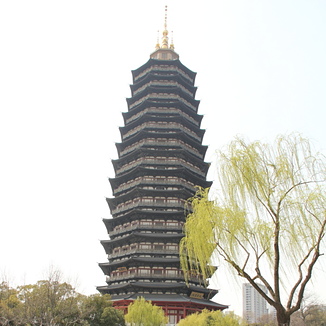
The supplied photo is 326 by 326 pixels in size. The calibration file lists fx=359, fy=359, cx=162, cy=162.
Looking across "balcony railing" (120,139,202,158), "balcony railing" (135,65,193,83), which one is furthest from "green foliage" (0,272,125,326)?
"balcony railing" (135,65,193,83)

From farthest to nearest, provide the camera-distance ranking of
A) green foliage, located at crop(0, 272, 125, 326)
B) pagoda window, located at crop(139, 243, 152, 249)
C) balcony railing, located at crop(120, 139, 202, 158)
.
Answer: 1. balcony railing, located at crop(120, 139, 202, 158)
2. pagoda window, located at crop(139, 243, 152, 249)
3. green foliage, located at crop(0, 272, 125, 326)

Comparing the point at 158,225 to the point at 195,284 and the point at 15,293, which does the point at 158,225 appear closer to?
the point at 195,284

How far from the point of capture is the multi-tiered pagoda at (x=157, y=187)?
34.6 metres

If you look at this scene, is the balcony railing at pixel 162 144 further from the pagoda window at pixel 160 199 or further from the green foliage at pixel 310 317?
the green foliage at pixel 310 317

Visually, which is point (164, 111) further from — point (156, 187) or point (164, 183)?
point (156, 187)

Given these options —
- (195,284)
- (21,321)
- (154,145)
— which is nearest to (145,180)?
(154,145)

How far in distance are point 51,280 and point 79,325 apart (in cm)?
373

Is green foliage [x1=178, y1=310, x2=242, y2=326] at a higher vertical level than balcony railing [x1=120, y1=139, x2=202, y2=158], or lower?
lower

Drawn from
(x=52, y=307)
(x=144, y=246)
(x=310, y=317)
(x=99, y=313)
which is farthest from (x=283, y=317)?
(x=310, y=317)

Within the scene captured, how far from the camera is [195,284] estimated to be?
35656mm

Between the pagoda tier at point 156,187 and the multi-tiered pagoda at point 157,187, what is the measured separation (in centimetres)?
9

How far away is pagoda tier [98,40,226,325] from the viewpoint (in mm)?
34719

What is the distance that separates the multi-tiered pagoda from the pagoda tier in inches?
3.7

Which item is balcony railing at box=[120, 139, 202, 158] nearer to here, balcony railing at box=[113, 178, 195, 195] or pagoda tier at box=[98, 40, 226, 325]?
pagoda tier at box=[98, 40, 226, 325]
